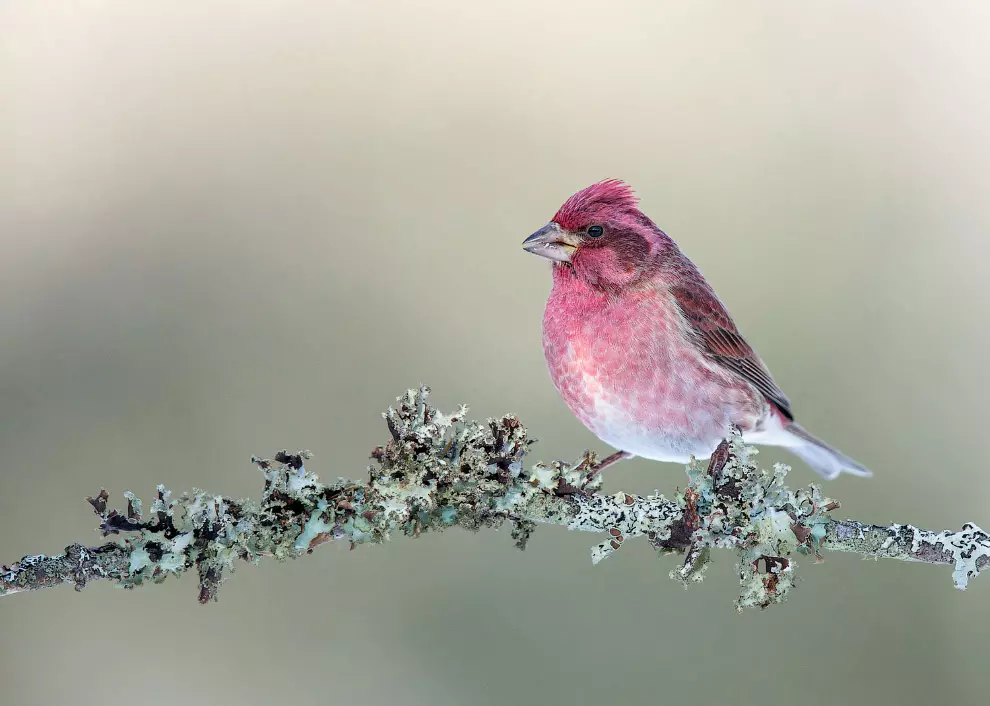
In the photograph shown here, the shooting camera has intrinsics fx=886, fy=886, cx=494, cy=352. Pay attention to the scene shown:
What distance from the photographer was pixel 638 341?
3988mm

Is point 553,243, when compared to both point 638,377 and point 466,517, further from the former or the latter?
point 466,517

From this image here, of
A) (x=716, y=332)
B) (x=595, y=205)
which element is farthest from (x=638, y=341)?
(x=595, y=205)

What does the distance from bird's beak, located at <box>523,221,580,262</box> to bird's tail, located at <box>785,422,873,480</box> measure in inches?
58.6

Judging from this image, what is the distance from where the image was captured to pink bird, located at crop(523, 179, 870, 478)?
3.91 meters

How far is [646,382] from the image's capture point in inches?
154

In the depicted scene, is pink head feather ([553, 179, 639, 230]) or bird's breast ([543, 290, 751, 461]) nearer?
bird's breast ([543, 290, 751, 461])

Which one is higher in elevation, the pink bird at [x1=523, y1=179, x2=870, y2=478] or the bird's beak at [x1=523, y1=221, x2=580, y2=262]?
the bird's beak at [x1=523, y1=221, x2=580, y2=262]

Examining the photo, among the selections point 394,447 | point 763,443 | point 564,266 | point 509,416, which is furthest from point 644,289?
point 394,447

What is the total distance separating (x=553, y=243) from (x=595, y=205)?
27 centimetres

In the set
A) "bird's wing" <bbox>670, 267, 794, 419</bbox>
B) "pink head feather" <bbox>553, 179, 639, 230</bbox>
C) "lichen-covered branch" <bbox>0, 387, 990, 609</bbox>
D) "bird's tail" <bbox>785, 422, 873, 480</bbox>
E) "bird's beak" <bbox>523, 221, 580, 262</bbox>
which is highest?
"pink head feather" <bbox>553, 179, 639, 230</bbox>

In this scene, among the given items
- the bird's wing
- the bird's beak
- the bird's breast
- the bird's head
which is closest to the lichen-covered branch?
the bird's breast

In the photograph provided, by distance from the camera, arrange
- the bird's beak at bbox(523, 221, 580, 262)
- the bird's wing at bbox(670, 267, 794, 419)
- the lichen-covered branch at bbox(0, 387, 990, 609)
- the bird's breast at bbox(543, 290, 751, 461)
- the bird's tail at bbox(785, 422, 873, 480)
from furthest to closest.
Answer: the bird's tail at bbox(785, 422, 873, 480), the bird's wing at bbox(670, 267, 794, 419), the bird's beak at bbox(523, 221, 580, 262), the bird's breast at bbox(543, 290, 751, 461), the lichen-covered branch at bbox(0, 387, 990, 609)

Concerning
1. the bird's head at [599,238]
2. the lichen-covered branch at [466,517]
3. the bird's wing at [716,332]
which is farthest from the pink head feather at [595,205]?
the lichen-covered branch at [466,517]

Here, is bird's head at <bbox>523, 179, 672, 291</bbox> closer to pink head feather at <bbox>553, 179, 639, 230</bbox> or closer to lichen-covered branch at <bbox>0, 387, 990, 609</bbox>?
pink head feather at <bbox>553, 179, 639, 230</bbox>
